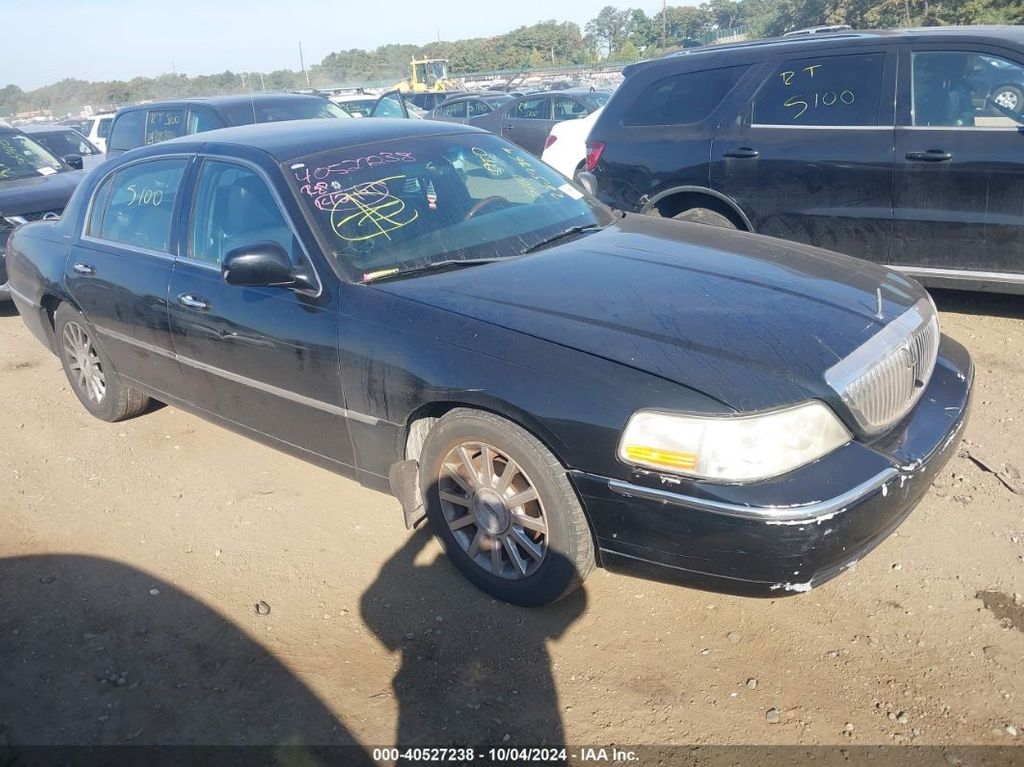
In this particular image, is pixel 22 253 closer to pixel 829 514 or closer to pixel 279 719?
pixel 279 719

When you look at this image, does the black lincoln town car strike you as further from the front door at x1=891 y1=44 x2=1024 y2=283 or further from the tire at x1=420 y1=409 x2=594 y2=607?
the front door at x1=891 y1=44 x2=1024 y2=283

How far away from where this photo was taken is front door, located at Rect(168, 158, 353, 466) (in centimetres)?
325

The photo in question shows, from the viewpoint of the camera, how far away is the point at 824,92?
5445 mm

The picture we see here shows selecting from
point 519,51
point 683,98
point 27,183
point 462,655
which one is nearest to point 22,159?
point 27,183

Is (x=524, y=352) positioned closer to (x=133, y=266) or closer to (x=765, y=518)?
(x=765, y=518)

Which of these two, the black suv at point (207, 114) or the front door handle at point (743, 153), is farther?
the black suv at point (207, 114)

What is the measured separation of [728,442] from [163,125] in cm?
944

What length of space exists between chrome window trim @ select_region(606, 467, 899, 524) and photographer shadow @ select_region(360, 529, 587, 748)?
722 millimetres

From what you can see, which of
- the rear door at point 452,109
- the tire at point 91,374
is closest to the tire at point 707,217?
the tire at point 91,374

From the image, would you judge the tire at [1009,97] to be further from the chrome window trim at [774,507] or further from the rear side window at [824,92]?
the chrome window trim at [774,507]

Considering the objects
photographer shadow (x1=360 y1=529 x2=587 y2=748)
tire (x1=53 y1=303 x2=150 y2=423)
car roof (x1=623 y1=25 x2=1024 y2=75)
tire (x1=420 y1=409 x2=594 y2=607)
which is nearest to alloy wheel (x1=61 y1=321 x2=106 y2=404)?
tire (x1=53 y1=303 x2=150 y2=423)

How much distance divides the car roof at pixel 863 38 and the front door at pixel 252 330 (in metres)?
3.86

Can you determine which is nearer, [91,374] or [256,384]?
[256,384]

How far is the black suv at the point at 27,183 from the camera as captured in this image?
23.6ft
